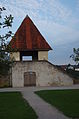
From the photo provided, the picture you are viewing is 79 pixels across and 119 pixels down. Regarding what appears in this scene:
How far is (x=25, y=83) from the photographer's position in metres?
51.7

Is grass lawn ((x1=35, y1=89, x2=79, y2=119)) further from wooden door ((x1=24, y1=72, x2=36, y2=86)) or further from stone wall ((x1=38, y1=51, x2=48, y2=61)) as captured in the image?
stone wall ((x1=38, y1=51, x2=48, y2=61))

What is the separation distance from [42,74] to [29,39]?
216 inches

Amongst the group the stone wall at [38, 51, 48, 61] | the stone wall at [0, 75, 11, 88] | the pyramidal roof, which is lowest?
the stone wall at [0, 75, 11, 88]

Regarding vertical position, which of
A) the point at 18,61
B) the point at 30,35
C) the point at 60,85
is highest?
the point at 30,35

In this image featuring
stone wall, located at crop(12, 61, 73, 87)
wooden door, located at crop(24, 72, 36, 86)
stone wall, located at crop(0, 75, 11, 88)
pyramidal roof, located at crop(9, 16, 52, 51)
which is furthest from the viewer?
wooden door, located at crop(24, 72, 36, 86)

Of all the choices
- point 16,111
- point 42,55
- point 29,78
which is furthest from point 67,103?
point 42,55

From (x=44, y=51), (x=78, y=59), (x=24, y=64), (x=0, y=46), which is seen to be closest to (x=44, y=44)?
(x=44, y=51)

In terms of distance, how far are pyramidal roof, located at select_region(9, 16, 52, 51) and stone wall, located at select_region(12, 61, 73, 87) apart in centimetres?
224

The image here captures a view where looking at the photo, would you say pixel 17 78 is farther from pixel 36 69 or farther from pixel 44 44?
pixel 44 44

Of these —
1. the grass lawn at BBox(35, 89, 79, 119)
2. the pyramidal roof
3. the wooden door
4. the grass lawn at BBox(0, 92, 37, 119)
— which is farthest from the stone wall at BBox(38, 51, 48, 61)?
the grass lawn at BBox(0, 92, 37, 119)

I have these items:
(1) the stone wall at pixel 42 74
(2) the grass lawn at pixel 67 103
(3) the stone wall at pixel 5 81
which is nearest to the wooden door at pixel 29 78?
(1) the stone wall at pixel 42 74

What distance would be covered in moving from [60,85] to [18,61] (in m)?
7.21

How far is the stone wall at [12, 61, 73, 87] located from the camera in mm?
51312

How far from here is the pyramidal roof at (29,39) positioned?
167 ft
